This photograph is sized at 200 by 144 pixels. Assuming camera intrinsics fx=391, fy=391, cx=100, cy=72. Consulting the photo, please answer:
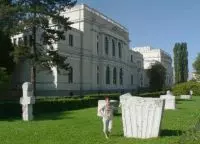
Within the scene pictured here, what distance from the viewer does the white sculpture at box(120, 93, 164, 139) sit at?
13.9 metres

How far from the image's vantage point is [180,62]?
326ft

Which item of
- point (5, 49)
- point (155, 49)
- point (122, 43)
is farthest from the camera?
point (155, 49)

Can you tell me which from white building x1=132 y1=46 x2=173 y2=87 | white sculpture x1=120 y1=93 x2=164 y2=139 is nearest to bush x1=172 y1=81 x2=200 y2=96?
white building x1=132 y1=46 x2=173 y2=87

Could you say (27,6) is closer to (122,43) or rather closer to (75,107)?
(75,107)

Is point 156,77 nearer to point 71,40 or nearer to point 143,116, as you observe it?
point 71,40

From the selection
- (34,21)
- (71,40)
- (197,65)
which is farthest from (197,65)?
(34,21)

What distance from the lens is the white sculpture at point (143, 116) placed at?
1391cm

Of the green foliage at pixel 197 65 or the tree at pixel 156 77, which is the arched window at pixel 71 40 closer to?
the green foliage at pixel 197 65

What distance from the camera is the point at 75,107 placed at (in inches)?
1288

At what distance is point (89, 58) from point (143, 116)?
49.7 meters

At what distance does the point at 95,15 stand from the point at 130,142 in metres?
55.6

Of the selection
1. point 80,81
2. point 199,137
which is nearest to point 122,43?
point 80,81

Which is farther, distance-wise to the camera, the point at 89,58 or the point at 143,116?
the point at 89,58

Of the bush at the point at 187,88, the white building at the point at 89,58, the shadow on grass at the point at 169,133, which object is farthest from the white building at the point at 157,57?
the shadow on grass at the point at 169,133
